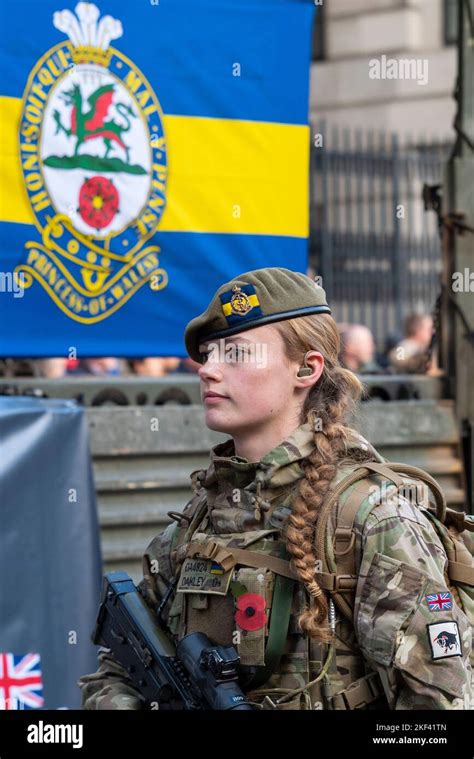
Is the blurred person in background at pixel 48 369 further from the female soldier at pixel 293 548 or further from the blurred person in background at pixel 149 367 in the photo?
the female soldier at pixel 293 548

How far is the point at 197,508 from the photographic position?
10.6 feet

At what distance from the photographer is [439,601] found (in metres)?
2.76

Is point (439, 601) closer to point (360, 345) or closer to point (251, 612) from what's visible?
point (251, 612)

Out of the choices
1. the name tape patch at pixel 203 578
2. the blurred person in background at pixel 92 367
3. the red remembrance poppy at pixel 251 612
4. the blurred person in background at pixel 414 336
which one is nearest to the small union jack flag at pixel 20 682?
the name tape patch at pixel 203 578

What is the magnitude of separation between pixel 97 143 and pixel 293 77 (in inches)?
42.1

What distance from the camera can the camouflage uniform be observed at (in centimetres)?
272

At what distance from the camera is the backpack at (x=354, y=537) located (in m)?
2.84

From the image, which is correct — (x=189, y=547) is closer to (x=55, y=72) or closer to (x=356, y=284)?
(x=55, y=72)

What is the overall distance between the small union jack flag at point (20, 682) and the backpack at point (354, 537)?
2073 mm

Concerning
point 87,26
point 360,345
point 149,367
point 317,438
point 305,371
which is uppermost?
point 87,26

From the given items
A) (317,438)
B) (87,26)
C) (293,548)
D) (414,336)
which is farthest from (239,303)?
(414,336)

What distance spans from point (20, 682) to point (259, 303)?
2180 millimetres

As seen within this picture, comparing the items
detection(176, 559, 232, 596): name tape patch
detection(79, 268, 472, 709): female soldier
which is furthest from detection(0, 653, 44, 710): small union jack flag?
detection(176, 559, 232, 596): name tape patch

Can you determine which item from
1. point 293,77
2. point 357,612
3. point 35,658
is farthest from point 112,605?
point 293,77
